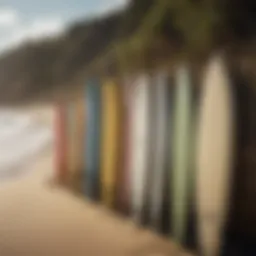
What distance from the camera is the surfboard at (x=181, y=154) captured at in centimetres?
100

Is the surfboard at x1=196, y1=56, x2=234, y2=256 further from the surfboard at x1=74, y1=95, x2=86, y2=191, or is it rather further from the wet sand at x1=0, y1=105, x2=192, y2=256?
the surfboard at x1=74, y1=95, x2=86, y2=191

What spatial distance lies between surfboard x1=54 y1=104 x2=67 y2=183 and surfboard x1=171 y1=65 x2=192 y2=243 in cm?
21

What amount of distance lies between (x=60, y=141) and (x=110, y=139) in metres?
0.10

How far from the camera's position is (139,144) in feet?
3.39

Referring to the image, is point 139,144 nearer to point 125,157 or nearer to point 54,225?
point 125,157

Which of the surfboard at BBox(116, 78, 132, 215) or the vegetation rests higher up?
the vegetation

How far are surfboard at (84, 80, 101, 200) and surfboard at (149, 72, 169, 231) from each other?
0.36 feet

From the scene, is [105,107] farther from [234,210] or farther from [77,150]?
[234,210]

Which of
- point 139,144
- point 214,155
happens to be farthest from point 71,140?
point 214,155

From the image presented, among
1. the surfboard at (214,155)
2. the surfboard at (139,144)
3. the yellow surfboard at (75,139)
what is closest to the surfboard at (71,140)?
the yellow surfboard at (75,139)

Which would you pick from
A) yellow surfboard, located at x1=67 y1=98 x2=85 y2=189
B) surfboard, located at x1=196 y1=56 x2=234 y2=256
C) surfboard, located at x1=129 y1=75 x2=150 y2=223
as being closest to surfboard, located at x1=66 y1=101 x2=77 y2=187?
yellow surfboard, located at x1=67 y1=98 x2=85 y2=189

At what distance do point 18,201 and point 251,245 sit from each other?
17.6 inches

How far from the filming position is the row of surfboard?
980 millimetres

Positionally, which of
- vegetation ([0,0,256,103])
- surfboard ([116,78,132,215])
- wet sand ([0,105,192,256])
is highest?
vegetation ([0,0,256,103])
